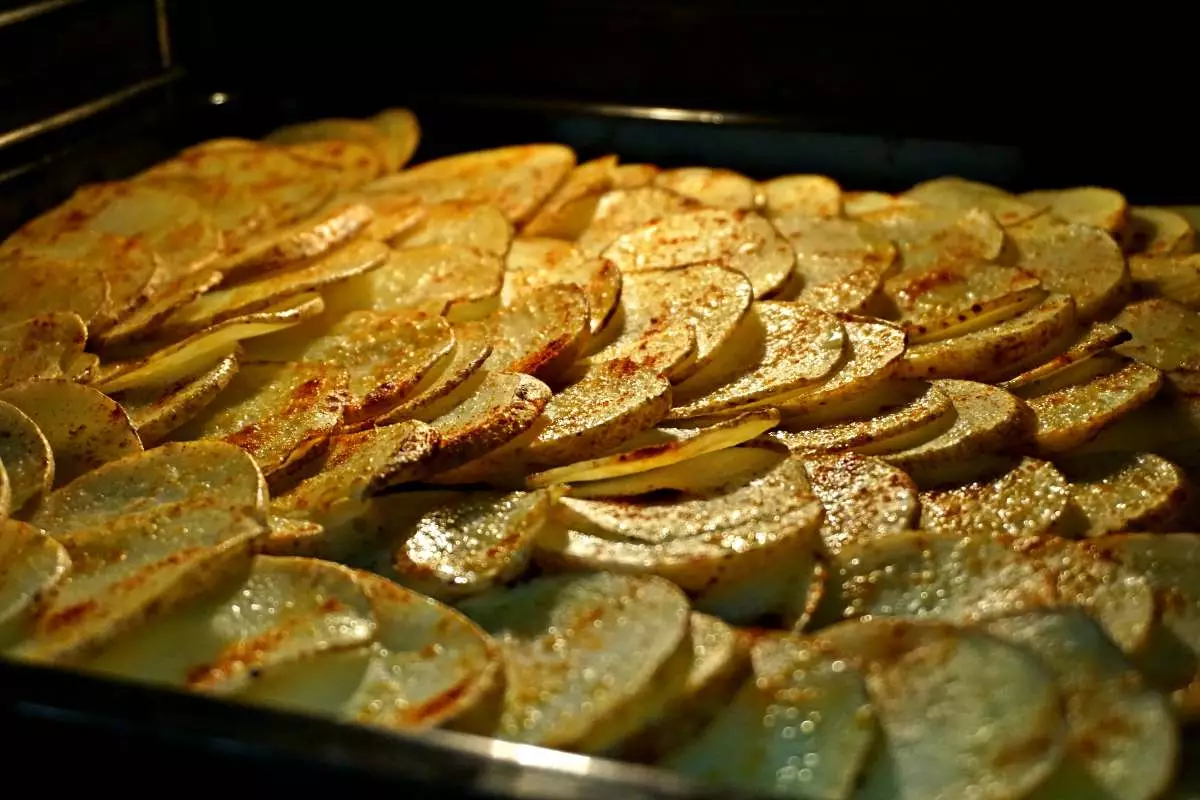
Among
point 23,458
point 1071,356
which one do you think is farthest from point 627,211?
point 23,458

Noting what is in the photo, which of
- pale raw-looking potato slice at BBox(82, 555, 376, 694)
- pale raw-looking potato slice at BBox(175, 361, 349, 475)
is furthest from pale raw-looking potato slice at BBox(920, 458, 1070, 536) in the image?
pale raw-looking potato slice at BBox(175, 361, 349, 475)

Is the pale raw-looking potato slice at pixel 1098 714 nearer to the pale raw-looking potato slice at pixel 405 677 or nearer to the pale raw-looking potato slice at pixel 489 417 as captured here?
the pale raw-looking potato slice at pixel 405 677

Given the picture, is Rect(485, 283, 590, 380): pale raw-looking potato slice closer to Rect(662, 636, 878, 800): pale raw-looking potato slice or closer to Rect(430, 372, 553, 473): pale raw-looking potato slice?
Rect(430, 372, 553, 473): pale raw-looking potato slice

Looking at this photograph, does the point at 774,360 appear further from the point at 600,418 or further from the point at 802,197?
the point at 802,197

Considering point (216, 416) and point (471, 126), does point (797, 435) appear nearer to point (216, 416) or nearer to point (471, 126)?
point (216, 416)

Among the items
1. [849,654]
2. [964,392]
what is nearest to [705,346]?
[964,392]

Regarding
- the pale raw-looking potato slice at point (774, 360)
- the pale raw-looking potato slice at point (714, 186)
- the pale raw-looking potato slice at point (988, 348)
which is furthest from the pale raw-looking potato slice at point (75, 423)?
the pale raw-looking potato slice at point (714, 186)
